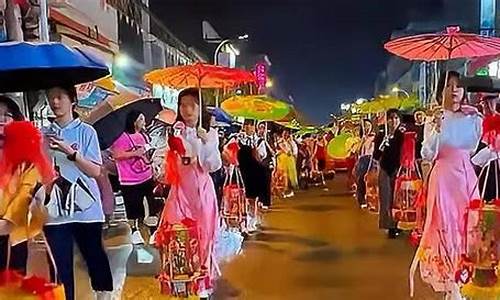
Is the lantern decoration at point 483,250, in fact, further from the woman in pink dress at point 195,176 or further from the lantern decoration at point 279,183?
the lantern decoration at point 279,183

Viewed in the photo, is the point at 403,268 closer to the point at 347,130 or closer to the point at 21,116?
the point at 21,116

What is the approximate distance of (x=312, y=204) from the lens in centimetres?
1191

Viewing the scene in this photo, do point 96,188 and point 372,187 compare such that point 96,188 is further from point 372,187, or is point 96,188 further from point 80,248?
point 372,187

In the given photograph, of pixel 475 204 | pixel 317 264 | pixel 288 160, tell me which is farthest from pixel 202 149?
pixel 288 160

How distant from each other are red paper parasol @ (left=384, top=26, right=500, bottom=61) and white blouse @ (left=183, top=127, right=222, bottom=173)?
2000 millimetres

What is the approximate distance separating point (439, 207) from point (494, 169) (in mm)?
469

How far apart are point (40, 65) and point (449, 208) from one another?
2.66 metres

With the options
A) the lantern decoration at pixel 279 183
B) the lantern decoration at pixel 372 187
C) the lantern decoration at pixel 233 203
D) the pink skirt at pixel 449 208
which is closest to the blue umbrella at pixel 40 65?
the pink skirt at pixel 449 208

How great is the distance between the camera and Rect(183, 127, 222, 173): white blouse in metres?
4.45

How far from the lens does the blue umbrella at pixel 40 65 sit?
305 centimetres

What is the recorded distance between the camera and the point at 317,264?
6.49m

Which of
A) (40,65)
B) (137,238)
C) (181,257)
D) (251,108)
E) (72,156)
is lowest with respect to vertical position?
(137,238)

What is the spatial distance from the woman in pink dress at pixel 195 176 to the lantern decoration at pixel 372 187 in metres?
5.59

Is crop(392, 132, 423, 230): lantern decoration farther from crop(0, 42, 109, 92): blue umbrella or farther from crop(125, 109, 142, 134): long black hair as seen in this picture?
crop(0, 42, 109, 92): blue umbrella
